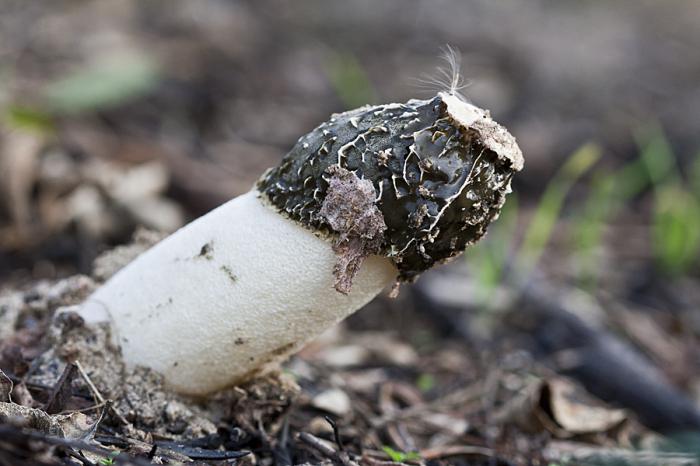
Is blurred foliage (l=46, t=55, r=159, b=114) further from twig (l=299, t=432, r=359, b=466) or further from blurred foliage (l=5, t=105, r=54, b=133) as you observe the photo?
twig (l=299, t=432, r=359, b=466)

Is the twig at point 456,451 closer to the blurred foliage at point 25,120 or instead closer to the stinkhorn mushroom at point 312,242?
the stinkhorn mushroom at point 312,242

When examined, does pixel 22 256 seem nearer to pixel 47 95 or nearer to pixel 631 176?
pixel 47 95

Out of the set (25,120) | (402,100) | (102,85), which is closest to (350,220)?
(25,120)

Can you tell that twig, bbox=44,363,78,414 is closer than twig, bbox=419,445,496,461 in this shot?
Yes

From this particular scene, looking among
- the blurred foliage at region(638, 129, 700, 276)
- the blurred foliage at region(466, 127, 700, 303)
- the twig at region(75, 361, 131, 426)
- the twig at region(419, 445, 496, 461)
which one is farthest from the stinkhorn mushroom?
the blurred foliage at region(638, 129, 700, 276)

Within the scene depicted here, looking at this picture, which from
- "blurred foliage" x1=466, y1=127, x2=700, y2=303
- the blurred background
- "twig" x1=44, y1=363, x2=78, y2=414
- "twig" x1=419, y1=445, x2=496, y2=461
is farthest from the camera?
the blurred background

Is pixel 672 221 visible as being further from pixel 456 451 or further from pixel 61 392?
pixel 61 392
